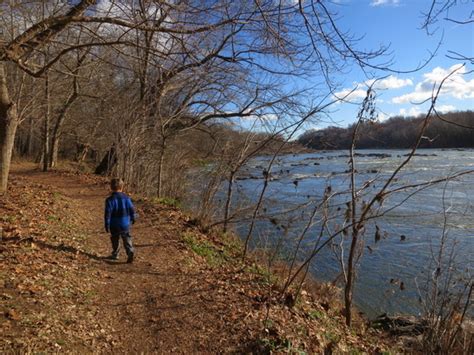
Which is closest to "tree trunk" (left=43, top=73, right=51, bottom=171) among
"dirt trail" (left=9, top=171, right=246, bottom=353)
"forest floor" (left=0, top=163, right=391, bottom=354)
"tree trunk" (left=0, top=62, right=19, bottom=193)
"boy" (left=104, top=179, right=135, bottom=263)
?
"tree trunk" (left=0, top=62, right=19, bottom=193)

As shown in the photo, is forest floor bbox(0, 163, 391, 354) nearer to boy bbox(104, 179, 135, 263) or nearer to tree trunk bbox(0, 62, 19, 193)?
boy bbox(104, 179, 135, 263)

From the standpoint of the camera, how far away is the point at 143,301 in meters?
5.47

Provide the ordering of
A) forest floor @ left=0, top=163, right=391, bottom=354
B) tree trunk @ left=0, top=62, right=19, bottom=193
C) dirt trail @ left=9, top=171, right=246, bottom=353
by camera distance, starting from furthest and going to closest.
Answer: tree trunk @ left=0, top=62, right=19, bottom=193, dirt trail @ left=9, top=171, right=246, bottom=353, forest floor @ left=0, top=163, right=391, bottom=354

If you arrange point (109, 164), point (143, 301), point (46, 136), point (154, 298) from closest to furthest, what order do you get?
point (143, 301), point (154, 298), point (109, 164), point (46, 136)

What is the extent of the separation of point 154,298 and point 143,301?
181 millimetres

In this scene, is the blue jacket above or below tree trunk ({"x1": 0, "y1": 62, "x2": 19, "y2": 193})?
below

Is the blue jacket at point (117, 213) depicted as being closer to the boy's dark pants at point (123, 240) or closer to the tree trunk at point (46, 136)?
the boy's dark pants at point (123, 240)

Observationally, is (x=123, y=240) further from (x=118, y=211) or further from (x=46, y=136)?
(x=46, y=136)

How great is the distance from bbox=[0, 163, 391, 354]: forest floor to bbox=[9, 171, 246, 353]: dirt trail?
0.6 inches

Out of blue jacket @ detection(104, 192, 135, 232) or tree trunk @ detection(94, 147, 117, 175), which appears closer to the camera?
blue jacket @ detection(104, 192, 135, 232)

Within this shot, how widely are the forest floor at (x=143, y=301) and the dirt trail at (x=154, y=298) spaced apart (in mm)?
14

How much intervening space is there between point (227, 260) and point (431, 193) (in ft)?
50.8

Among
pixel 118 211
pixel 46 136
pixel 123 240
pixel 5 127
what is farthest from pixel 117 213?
pixel 46 136

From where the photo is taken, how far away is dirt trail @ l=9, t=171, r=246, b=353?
4.66 metres
